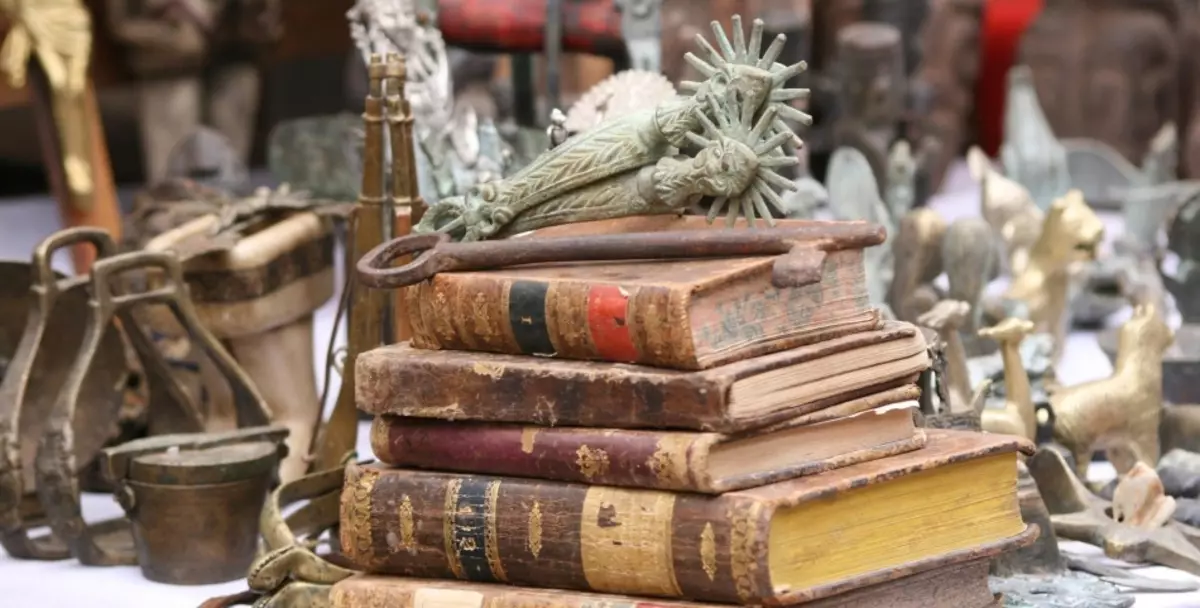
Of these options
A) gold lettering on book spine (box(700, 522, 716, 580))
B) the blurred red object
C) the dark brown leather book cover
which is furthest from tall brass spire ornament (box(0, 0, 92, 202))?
the blurred red object

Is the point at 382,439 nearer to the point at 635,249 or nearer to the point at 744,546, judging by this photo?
the point at 635,249

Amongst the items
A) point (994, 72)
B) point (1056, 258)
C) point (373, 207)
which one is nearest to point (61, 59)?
point (373, 207)

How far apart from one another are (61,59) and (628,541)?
238cm

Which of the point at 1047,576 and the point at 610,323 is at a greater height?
the point at 610,323

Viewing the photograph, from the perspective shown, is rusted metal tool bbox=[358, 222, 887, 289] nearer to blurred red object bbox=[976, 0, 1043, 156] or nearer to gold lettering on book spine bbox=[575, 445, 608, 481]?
gold lettering on book spine bbox=[575, 445, 608, 481]

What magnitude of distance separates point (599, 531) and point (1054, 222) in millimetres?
1747

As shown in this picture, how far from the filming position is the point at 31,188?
5.38 metres

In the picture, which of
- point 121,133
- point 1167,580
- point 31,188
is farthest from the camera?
point 121,133

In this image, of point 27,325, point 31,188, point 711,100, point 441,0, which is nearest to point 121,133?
point 31,188

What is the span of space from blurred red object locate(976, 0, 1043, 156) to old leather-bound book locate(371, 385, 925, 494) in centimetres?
434

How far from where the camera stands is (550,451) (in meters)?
2.04

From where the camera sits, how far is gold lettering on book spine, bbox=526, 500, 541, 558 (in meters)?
2.04

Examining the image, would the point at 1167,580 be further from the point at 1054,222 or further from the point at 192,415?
the point at 192,415

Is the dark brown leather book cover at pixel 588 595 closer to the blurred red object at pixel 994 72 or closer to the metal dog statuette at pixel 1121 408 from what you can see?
the metal dog statuette at pixel 1121 408
